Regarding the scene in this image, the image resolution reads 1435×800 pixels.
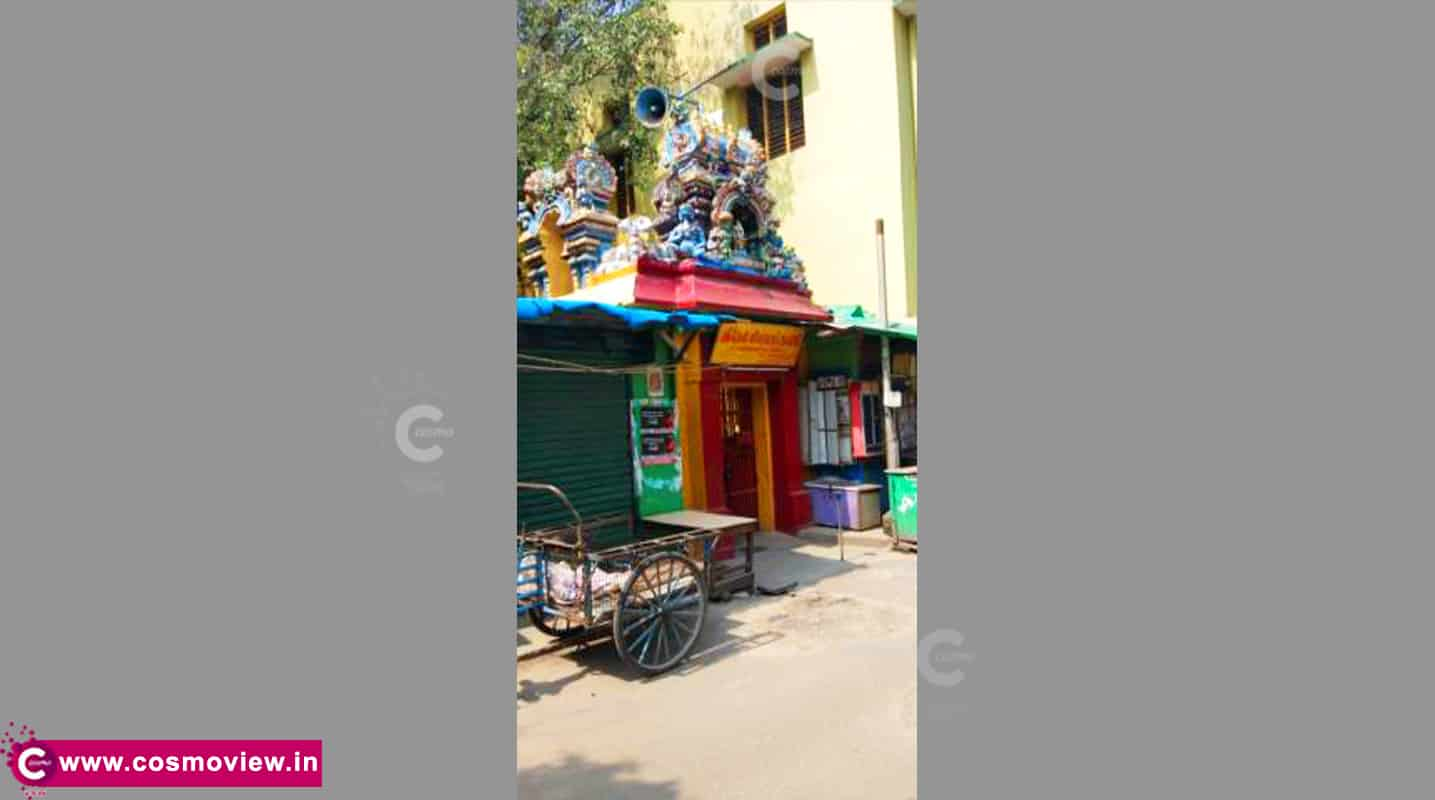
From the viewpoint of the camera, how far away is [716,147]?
1063 centimetres

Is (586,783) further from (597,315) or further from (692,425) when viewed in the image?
(692,425)

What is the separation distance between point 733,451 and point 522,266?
484 cm

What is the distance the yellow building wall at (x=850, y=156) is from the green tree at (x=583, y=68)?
2.08m

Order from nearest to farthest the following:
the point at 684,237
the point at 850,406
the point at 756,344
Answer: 1. the point at 756,344
2. the point at 684,237
3. the point at 850,406

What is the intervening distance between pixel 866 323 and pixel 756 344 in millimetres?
2146

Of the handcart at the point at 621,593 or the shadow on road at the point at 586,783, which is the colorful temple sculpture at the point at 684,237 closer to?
the handcart at the point at 621,593

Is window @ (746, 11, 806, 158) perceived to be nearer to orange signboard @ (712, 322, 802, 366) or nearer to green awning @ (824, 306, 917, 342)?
green awning @ (824, 306, 917, 342)

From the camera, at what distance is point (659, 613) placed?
17.5ft

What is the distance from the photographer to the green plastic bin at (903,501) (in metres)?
9.37

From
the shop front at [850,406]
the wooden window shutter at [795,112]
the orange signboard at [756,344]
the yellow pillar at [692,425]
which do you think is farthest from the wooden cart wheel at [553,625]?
the wooden window shutter at [795,112]

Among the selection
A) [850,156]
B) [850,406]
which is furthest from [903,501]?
[850,156]

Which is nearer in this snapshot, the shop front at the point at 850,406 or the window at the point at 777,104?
the shop front at the point at 850,406

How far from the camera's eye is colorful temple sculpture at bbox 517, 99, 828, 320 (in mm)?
9461
